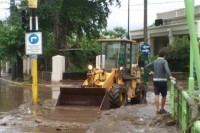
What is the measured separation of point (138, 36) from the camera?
159 ft

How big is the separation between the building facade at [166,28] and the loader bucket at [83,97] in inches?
859

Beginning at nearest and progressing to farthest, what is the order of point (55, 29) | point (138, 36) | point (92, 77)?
point (92, 77) < point (55, 29) < point (138, 36)

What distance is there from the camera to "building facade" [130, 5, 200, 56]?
38938 mm

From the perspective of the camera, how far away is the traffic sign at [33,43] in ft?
55.9

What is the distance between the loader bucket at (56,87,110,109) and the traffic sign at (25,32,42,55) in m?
2.39

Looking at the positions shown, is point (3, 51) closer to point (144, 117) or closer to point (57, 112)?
point (57, 112)

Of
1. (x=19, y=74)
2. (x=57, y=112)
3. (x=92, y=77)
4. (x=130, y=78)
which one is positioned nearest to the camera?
(x=57, y=112)

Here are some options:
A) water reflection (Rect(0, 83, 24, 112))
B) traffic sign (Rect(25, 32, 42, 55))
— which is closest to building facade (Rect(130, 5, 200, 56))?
water reflection (Rect(0, 83, 24, 112))

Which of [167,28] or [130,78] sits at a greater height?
[167,28]

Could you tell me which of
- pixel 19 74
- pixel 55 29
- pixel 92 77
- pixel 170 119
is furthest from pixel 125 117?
pixel 19 74

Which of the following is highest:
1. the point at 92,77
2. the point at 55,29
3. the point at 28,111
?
the point at 55,29

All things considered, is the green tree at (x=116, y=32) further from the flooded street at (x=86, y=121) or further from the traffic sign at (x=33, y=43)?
the flooded street at (x=86, y=121)

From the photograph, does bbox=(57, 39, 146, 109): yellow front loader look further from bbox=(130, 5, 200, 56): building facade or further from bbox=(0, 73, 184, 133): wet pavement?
bbox=(130, 5, 200, 56): building facade

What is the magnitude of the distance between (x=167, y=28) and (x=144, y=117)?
28.8 m
